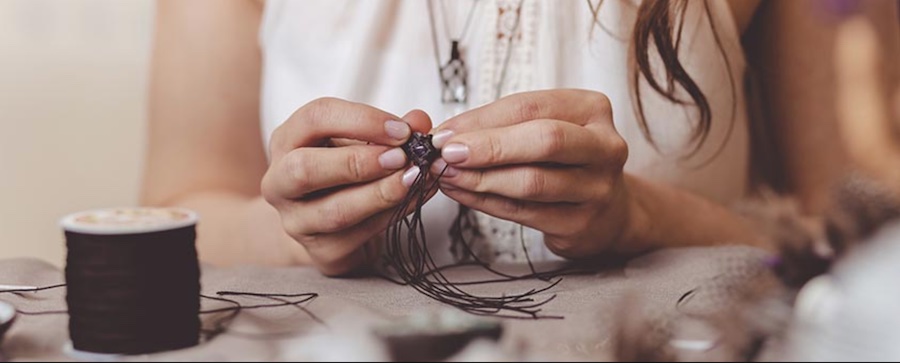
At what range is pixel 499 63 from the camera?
0.57 m

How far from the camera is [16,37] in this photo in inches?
22.6

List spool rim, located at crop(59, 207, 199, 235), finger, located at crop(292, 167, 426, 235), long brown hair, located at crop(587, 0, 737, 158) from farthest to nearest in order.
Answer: long brown hair, located at crop(587, 0, 737, 158) → finger, located at crop(292, 167, 426, 235) → spool rim, located at crop(59, 207, 199, 235)

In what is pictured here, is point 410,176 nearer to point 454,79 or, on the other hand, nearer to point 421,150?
point 421,150

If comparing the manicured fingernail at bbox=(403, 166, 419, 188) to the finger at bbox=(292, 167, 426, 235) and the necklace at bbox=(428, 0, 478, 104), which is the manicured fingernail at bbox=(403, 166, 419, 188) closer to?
the finger at bbox=(292, 167, 426, 235)

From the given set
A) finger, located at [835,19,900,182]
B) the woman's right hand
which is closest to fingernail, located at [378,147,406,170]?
the woman's right hand

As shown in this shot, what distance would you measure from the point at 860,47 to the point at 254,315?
35cm

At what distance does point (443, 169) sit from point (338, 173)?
5 cm

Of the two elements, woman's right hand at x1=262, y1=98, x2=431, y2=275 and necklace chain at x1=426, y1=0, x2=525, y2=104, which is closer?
woman's right hand at x1=262, y1=98, x2=431, y2=275

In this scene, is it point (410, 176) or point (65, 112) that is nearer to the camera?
point (410, 176)

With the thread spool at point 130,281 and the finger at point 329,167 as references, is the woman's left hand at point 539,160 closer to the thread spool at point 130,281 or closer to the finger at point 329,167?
the finger at point 329,167

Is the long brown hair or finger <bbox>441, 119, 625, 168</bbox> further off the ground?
the long brown hair

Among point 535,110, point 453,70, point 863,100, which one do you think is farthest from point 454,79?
point 863,100

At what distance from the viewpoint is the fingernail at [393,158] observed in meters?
0.44

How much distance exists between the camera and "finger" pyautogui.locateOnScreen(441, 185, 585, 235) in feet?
1.53
